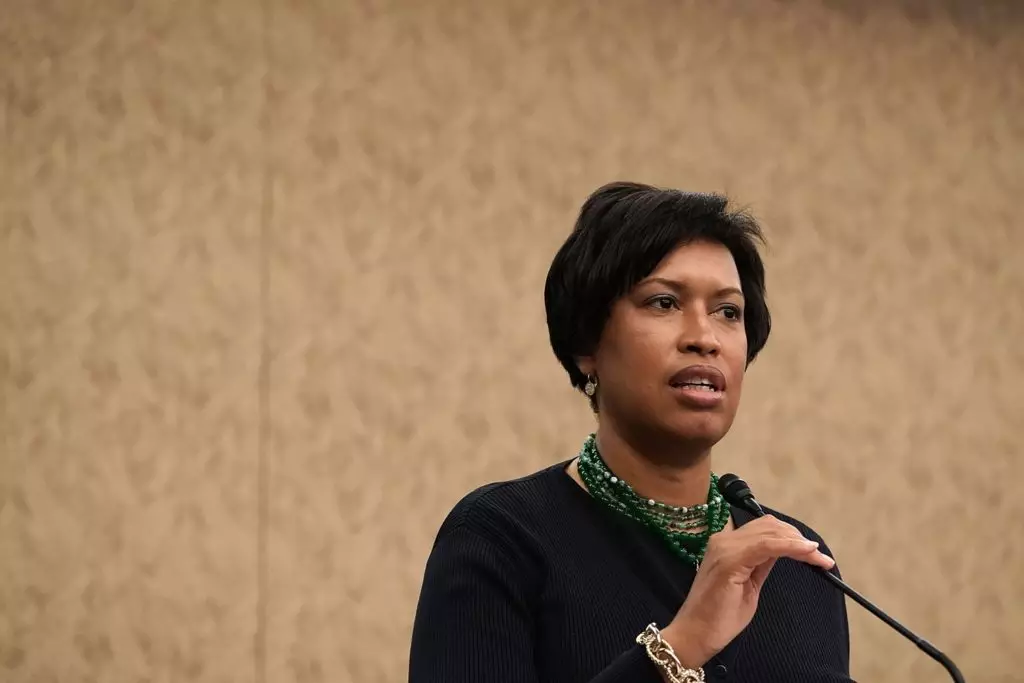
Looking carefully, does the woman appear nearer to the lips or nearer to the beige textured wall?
the lips

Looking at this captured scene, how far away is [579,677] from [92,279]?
164 centimetres

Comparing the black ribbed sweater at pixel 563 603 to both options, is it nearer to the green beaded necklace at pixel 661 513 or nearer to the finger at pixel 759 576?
the green beaded necklace at pixel 661 513

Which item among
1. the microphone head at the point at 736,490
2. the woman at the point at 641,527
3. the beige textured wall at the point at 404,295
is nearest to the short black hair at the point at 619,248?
the woman at the point at 641,527

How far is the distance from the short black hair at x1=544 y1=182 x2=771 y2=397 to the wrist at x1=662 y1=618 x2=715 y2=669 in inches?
18.1

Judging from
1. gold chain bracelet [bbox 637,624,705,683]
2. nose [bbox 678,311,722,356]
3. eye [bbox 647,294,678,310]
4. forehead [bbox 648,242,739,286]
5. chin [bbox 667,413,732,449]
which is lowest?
→ gold chain bracelet [bbox 637,624,705,683]

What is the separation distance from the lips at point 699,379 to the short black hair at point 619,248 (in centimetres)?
13

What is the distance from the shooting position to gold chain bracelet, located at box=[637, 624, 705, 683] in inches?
54.5

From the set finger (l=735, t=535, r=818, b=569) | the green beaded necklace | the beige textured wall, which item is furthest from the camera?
the beige textured wall

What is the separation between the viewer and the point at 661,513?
168 cm

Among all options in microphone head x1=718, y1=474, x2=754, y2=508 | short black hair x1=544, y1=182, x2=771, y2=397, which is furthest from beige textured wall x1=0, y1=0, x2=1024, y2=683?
microphone head x1=718, y1=474, x2=754, y2=508

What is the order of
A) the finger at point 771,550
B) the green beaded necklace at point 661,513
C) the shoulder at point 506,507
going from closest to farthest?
the finger at point 771,550, the shoulder at point 506,507, the green beaded necklace at point 661,513

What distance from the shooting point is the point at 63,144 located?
274cm

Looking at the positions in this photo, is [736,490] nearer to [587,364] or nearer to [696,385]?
[696,385]

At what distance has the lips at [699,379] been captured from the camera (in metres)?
1.64
